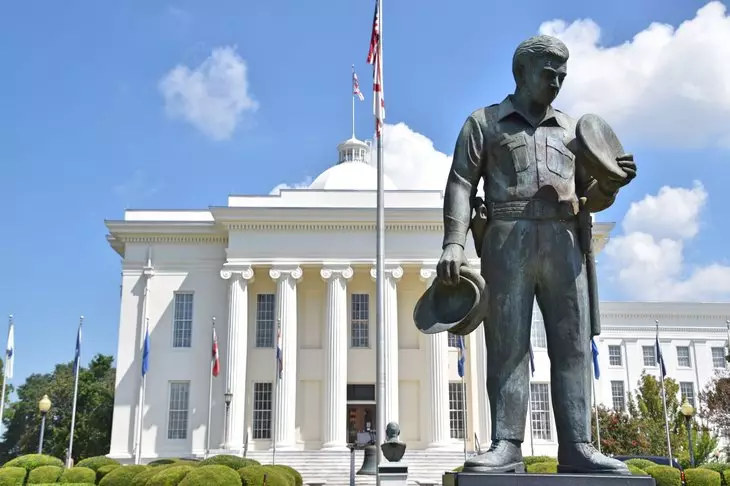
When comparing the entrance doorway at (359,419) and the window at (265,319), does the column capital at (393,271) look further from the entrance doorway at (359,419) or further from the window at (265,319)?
the entrance doorway at (359,419)

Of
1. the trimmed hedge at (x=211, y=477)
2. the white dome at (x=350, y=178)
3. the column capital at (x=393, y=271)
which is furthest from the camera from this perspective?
the white dome at (x=350, y=178)

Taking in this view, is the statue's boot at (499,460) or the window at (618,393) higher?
the window at (618,393)

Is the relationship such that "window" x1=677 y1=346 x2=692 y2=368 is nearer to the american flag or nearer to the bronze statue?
the american flag

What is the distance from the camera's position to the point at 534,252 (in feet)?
17.3

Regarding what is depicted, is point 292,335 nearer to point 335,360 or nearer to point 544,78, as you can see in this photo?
point 335,360

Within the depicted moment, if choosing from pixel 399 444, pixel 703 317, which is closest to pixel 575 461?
pixel 399 444

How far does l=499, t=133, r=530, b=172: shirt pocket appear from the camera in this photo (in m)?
5.40

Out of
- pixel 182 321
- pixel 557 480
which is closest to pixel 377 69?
pixel 557 480

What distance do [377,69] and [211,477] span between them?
440 inches

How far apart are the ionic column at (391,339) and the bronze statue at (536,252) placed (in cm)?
2857

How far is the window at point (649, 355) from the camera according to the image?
4634 cm

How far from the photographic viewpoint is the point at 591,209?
5.40 m

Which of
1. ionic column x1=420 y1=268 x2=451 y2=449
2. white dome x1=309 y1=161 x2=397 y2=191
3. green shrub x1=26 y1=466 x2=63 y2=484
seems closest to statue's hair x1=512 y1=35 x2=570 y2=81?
green shrub x1=26 y1=466 x2=63 y2=484

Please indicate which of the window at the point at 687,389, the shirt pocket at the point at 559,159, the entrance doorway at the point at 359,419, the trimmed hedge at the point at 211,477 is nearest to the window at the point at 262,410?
the entrance doorway at the point at 359,419
